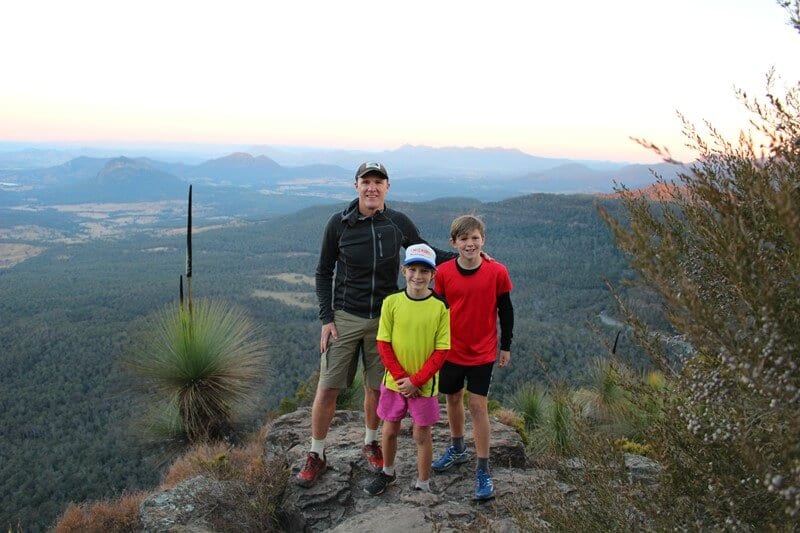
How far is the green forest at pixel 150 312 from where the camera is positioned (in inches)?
619

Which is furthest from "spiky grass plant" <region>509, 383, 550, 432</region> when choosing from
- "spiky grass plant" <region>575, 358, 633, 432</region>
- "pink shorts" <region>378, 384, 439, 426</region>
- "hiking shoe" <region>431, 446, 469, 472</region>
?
"pink shorts" <region>378, 384, 439, 426</region>

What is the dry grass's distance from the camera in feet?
14.1

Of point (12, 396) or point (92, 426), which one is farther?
point (12, 396)

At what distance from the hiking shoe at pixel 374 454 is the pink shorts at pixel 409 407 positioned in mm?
561

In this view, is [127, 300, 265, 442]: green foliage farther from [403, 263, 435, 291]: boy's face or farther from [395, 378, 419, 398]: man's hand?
[403, 263, 435, 291]: boy's face

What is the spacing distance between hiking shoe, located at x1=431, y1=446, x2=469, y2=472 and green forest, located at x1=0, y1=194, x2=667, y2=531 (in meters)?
0.86

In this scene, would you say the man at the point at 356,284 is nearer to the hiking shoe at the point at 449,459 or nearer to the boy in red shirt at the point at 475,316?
the boy in red shirt at the point at 475,316

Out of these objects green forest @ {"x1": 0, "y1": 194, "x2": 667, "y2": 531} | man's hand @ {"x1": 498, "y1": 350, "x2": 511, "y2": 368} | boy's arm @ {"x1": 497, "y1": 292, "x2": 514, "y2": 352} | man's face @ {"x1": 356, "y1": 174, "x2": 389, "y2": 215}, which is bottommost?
green forest @ {"x1": 0, "y1": 194, "x2": 667, "y2": 531}

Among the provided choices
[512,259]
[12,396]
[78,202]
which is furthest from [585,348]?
[78,202]

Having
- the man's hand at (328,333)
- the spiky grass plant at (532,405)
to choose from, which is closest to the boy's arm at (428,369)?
the man's hand at (328,333)

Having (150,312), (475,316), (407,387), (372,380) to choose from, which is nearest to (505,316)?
(475,316)

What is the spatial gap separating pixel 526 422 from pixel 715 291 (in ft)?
18.2

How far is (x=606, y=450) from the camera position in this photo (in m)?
2.19

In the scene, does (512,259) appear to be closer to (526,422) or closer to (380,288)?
(526,422)
